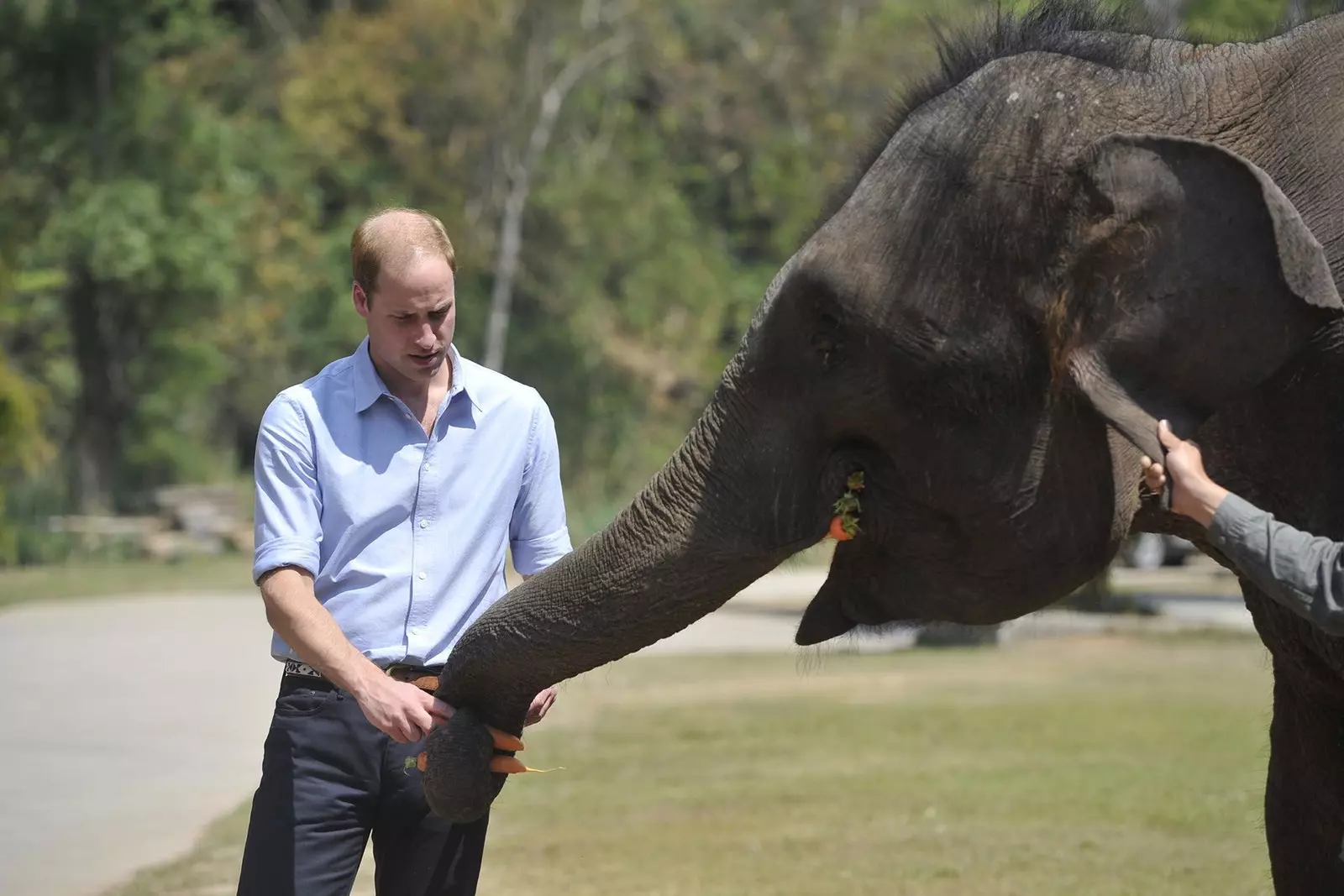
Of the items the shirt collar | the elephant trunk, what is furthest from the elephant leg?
the shirt collar

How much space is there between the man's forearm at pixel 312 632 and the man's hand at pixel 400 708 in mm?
Answer: 32

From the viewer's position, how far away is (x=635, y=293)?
42.4m

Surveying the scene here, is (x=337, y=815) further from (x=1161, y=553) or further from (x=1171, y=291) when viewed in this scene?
(x=1161, y=553)

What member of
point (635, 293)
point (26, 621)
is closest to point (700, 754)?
point (26, 621)

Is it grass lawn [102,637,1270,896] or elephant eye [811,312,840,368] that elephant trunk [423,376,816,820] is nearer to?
elephant eye [811,312,840,368]

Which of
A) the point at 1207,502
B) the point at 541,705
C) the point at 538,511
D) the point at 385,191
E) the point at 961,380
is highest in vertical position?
the point at 385,191

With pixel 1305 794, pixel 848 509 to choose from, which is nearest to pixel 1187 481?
pixel 848 509

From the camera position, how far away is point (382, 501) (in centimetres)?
437

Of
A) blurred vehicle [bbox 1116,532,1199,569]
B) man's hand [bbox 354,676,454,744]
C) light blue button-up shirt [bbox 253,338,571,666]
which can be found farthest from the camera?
blurred vehicle [bbox 1116,532,1199,569]

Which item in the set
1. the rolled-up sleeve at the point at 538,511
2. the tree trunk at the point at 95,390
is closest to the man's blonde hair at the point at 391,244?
the rolled-up sleeve at the point at 538,511

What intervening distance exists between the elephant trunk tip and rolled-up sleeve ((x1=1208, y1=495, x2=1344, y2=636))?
1.49 m

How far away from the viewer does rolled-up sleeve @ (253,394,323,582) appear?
4238mm

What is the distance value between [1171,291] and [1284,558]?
522 mm

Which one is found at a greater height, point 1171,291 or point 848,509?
point 1171,291
